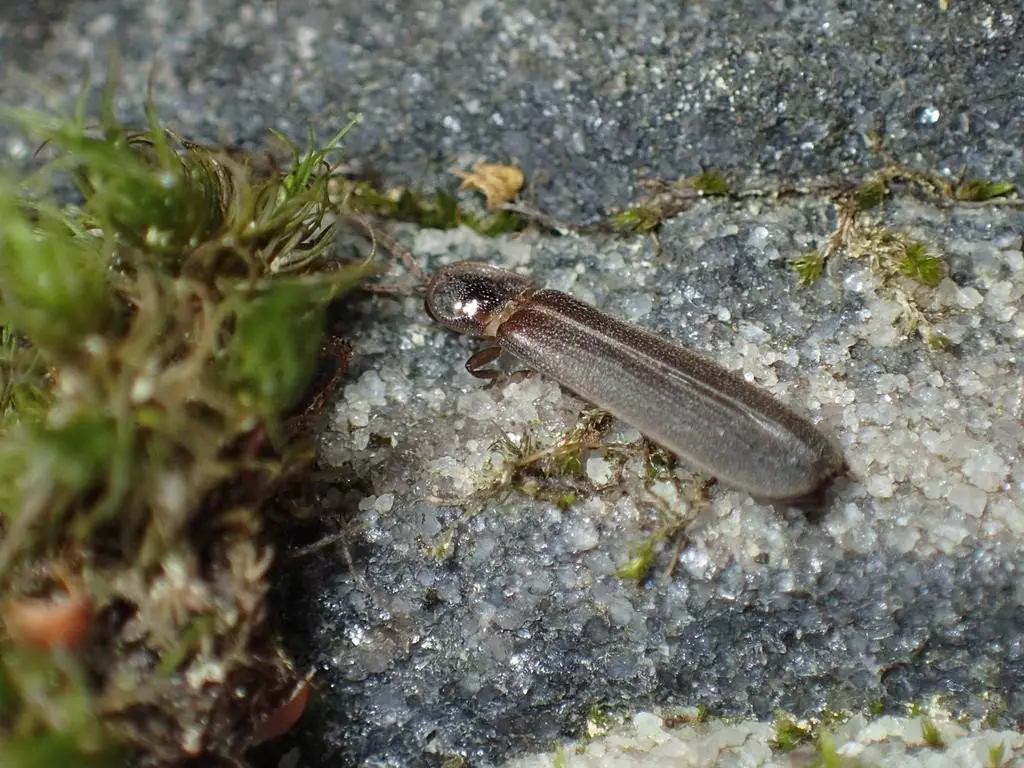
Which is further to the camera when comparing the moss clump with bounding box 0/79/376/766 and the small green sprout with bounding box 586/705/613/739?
the small green sprout with bounding box 586/705/613/739

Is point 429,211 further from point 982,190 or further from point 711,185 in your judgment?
point 982,190

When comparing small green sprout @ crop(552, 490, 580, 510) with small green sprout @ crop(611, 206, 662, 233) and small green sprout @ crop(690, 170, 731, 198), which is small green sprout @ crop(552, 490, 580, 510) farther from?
small green sprout @ crop(690, 170, 731, 198)

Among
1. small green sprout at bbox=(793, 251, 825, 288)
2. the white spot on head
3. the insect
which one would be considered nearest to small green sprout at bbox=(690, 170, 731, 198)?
small green sprout at bbox=(793, 251, 825, 288)

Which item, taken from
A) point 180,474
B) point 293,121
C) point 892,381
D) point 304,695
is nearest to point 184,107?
point 293,121

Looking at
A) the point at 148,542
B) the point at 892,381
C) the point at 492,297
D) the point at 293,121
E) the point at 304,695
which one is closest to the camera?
the point at 148,542

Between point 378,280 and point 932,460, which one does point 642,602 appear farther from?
point 378,280

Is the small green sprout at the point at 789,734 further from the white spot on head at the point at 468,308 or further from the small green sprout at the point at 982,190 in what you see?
the small green sprout at the point at 982,190
